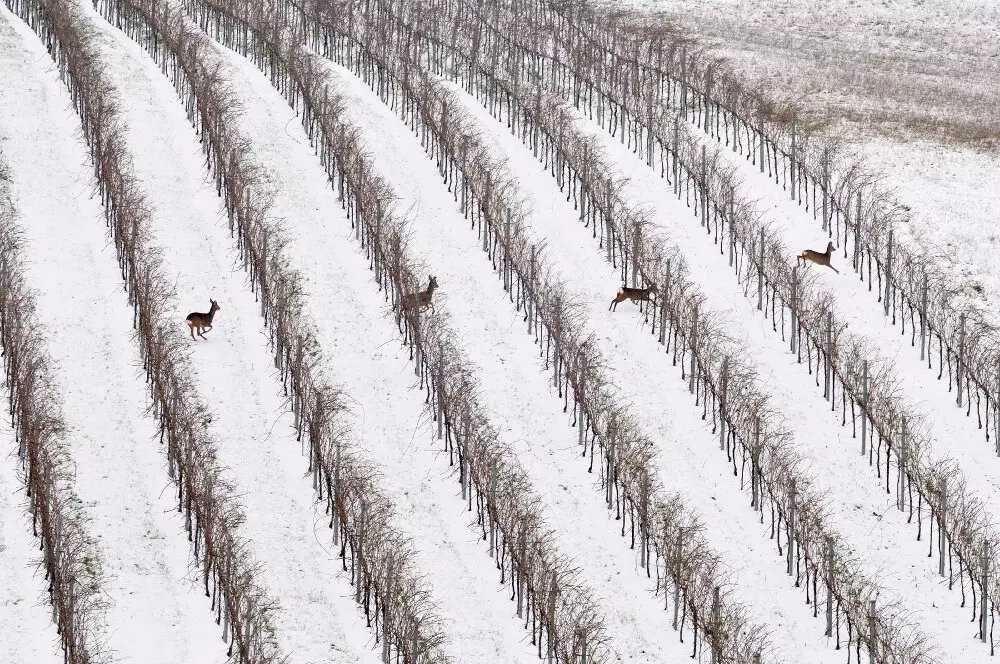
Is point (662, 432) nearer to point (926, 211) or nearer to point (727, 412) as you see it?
point (727, 412)

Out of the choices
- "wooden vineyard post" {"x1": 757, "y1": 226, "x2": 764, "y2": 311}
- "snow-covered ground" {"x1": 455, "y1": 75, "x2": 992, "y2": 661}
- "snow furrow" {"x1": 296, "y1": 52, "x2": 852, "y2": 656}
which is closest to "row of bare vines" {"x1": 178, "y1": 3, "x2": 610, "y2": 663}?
"snow furrow" {"x1": 296, "y1": 52, "x2": 852, "y2": 656}

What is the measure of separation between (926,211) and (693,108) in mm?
10437

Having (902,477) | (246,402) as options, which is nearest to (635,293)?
(902,477)

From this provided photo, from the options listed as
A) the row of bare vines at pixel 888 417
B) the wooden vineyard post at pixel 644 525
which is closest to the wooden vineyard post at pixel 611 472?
the wooden vineyard post at pixel 644 525

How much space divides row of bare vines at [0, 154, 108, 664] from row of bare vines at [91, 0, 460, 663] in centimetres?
449

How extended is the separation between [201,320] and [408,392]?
4.83 metres

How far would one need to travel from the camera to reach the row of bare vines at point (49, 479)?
2375 cm

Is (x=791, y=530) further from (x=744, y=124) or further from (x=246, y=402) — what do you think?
(x=744, y=124)

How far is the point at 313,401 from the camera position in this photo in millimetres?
30484

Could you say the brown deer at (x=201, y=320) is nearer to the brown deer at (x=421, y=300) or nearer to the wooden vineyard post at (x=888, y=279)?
the brown deer at (x=421, y=300)

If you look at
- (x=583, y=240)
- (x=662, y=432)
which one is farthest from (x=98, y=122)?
(x=662, y=432)

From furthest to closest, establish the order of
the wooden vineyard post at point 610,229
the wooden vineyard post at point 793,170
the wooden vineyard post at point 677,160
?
the wooden vineyard post at point 793,170, the wooden vineyard post at point 677,160, the wooden vineyard post at point 610,229

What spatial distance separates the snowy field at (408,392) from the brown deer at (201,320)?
30cm

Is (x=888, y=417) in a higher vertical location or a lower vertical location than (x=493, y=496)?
higher
